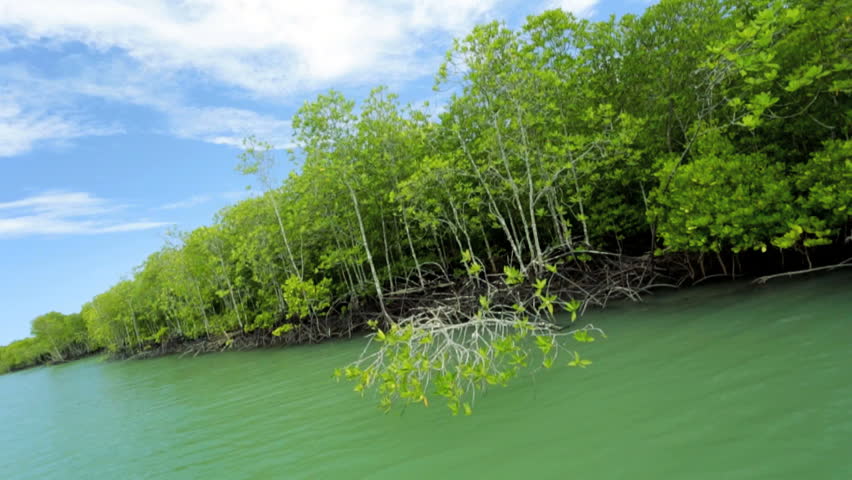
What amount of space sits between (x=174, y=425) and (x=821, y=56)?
14.6 meters

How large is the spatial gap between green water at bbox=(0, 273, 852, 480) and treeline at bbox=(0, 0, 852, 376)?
76.2 inches

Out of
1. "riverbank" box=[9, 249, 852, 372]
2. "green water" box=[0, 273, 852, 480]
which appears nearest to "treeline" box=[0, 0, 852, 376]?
"riverbank" box=[9, 249, 852, 372]

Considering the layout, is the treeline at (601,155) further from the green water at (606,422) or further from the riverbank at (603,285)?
the green water at (606,422)

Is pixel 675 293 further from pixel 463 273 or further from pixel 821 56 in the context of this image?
pixel 463 273

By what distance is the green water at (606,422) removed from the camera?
339 centimetres

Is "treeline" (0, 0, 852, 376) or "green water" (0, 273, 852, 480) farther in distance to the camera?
"treeline" (0, 0, 852, 376)

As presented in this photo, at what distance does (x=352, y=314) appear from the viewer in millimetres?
17500

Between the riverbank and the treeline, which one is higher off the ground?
the treeline

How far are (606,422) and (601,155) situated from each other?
30.1ft

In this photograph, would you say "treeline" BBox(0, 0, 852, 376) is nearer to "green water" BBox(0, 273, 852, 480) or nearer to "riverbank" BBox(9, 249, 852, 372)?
"riverbank" BBox(9, 249, 852, 372)

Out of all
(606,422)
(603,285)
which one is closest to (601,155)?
(603,285)

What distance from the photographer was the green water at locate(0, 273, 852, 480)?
3395mm

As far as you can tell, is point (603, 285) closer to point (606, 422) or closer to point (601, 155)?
point (601, 155)

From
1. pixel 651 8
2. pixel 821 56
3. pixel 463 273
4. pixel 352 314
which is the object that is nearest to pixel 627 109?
pixel 651 8
